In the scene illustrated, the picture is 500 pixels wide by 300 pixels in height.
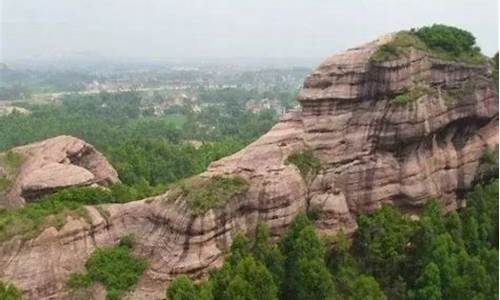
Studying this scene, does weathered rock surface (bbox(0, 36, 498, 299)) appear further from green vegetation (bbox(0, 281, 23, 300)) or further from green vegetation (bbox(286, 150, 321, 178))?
green vegetation (bbox(0, 281, 23, 300))

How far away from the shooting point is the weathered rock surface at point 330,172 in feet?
71.2

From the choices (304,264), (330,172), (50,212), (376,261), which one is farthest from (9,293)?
(376,261)

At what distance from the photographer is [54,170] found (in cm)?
2877

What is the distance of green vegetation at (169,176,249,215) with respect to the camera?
22125 millimetres

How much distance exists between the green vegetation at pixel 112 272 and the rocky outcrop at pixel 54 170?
6406 mm

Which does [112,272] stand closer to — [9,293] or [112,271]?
[112,271]

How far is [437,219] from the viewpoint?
80.1 feet

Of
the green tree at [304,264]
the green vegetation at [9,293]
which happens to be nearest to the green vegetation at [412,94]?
the green tree at [304,264]

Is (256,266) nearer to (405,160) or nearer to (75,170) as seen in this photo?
(405,160)

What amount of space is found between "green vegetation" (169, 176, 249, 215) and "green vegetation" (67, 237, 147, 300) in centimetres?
256

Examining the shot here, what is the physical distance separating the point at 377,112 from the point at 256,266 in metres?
8.97

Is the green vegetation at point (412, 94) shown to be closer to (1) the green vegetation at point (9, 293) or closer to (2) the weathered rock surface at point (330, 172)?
(2) the weathered rock surface at point (330, 172)

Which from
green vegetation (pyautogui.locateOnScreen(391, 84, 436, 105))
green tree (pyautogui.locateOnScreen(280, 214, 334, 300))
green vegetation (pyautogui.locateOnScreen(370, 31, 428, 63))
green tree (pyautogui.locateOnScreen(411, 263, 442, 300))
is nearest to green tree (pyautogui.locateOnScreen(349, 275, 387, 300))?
green tree (pyautogui.locateOnScreen(280, 214, 334, 300))

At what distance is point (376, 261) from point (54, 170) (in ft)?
47.3
